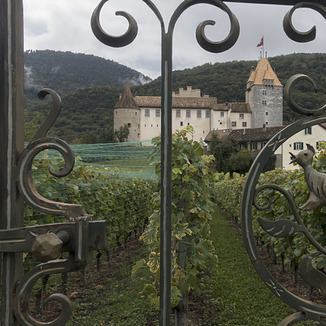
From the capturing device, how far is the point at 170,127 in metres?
0.86

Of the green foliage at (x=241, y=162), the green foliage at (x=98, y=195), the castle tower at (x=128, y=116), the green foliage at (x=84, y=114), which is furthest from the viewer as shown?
the castle tower at (x=128, y=116)

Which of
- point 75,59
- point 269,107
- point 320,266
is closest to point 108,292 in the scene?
point 320,266

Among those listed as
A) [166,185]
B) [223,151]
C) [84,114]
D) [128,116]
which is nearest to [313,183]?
[166,185]

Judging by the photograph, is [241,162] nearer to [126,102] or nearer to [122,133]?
[122,133]

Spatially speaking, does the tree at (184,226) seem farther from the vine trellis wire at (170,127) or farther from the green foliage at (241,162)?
the green foliage at (241,162)

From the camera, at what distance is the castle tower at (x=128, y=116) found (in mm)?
57781

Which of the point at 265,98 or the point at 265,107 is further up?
the point at 265,98

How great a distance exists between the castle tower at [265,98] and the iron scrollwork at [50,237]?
62915 mm

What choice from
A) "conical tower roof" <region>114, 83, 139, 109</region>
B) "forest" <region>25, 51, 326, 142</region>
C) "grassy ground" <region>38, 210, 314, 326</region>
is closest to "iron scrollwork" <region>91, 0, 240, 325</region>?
"grassy ground" <region>38, 210, 314, 326</region>

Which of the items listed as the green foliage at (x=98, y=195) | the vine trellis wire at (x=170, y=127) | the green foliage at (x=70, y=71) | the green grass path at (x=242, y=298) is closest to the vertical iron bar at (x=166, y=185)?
the vine trellis wire at (x=170, y=127)

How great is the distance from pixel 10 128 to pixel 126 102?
59.1m

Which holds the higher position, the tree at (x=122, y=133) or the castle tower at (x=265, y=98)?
the castle tower at (x=265, y=98)

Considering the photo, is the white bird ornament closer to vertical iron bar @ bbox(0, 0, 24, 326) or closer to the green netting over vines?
vertical iron bar @ bbox(0, 0, 24, 326)

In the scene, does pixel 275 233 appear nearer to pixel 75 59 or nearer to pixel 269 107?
pixel 75 59
